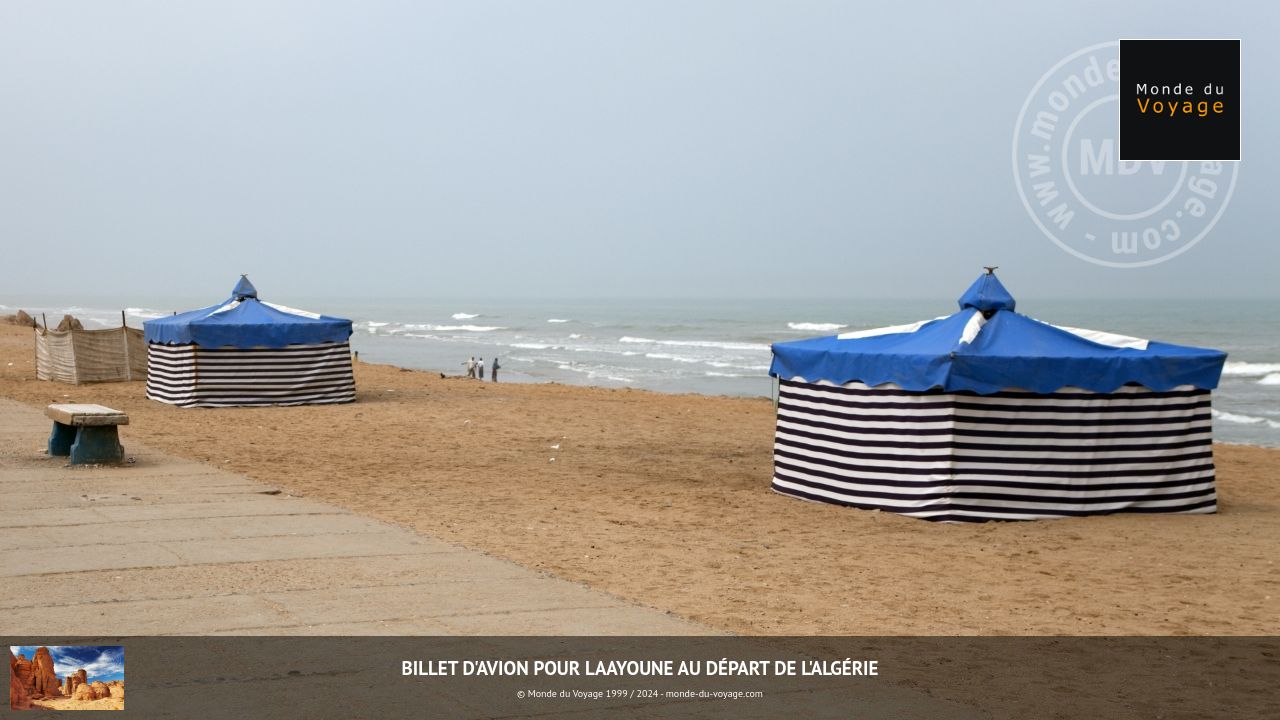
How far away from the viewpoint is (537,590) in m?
6.52

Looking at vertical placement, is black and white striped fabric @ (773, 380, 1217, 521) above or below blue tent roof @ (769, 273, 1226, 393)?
below

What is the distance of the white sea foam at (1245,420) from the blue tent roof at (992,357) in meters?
16.6

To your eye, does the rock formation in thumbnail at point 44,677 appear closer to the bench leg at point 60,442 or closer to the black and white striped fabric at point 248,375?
the bench leg at point 60,442

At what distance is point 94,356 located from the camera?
2206 cm

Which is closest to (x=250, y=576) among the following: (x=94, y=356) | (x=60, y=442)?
(x=60, y=442)

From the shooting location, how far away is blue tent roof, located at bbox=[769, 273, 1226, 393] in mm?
9141

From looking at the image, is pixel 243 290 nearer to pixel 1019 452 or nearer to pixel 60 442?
pixel 60 442

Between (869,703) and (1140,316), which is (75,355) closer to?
(869,703)

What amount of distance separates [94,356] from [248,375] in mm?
5367

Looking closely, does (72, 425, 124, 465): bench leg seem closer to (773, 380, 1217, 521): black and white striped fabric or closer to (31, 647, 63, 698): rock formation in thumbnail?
(773, 380, 1217, 521): black and white striped fabric

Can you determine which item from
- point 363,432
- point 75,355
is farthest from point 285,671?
point 75,355

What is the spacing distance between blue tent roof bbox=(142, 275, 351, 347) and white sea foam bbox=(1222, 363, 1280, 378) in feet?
99.1

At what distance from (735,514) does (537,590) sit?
334cm

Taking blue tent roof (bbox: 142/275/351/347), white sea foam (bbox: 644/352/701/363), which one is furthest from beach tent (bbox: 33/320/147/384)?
white sea foam (bbox: 644/352/701/363)
